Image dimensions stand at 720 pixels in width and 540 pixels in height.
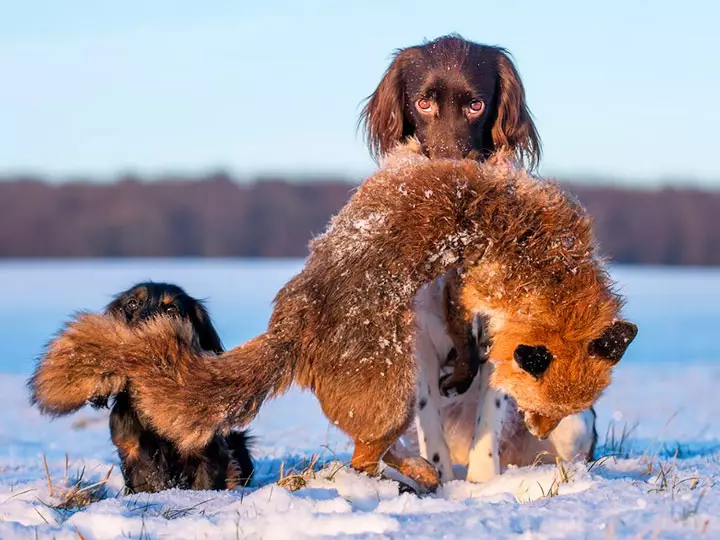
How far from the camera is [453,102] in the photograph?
525 centimetres

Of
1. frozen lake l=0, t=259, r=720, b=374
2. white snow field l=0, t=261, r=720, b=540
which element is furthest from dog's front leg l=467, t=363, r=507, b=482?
frozen lake l=0, t=259, r=720, b=374

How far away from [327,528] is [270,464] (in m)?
2.64

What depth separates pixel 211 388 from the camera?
361cm

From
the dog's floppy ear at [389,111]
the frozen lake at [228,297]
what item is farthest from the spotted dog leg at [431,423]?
the frozen lake at [228,297]

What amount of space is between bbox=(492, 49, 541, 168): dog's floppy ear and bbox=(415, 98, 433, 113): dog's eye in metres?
0.41

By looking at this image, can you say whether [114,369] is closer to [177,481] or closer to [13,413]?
[177,481]

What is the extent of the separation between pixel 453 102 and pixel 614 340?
2119 millimetres

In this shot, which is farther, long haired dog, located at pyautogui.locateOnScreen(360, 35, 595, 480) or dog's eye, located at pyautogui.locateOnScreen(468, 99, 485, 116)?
dog's eye, located at pyautogui.locateOnScreen(468, 99, 485, 116)

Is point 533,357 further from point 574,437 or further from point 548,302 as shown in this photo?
point 574,437

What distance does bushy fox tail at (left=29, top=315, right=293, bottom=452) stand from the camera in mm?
3621

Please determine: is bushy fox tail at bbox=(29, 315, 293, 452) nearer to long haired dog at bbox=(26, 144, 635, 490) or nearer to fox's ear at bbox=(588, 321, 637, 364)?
long haired dog at bbox=(26, 144, 635, 490)

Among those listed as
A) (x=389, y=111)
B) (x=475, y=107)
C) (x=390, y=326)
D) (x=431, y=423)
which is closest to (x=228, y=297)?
(x=389, y=111)

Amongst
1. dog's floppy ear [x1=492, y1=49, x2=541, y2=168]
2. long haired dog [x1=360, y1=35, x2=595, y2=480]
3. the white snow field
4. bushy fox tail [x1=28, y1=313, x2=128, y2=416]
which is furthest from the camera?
dog's floppy ear [x1=492, y1=49, x2=541, y2=168]

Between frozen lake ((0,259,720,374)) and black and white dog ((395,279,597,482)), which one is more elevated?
black and white dog ((395,279,597,482))
